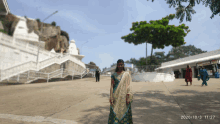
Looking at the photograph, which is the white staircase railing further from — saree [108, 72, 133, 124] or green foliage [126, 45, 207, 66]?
green foliage [126, 45, 207, 66]

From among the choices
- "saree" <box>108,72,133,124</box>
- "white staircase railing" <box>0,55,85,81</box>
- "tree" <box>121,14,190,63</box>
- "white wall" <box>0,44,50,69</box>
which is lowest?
"saree" <box>108,72,133,124</box>

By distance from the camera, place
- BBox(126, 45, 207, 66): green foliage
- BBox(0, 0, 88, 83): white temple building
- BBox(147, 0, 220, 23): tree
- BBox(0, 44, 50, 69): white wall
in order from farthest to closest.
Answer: BBox(126, 45, 207, 66): green foliage
BBox(0, 44, 50, 69): white wall
BBox(0, 0, 88, 83): white temple building
BBox(147, 0, 220, 23): tree

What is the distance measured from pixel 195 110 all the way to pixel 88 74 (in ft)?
70.1

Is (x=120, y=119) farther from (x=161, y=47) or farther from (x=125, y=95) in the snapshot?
(x=161, y=47)

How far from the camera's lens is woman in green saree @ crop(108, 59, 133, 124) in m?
2.61

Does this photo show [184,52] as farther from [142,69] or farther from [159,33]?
[142,69]

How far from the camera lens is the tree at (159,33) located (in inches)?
906

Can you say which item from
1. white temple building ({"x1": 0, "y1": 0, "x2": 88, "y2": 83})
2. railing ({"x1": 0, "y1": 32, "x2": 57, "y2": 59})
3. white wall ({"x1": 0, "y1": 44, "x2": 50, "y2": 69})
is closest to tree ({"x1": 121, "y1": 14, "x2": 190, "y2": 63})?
white temple building ({"x1": 0, "y1": 0, "x2": 88, "y2": 83})

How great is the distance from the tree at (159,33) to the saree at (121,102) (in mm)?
21634

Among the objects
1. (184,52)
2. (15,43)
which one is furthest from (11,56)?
(184,52)

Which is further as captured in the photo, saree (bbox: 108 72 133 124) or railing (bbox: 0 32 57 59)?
railing (bbox: 0 32 57 59)

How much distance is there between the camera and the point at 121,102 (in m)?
2.68

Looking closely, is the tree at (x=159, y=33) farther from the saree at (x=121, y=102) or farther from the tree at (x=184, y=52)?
the tree at (x=184, y=52)

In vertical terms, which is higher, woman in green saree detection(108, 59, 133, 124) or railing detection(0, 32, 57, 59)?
railing detection(0, 32, 57, 59)
